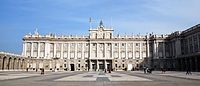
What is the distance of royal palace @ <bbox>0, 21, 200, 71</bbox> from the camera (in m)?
107

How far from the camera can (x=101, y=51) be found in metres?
112

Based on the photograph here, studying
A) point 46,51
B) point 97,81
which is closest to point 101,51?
point 46,51

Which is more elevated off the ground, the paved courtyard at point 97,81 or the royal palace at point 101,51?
the royal palace at point 101,51

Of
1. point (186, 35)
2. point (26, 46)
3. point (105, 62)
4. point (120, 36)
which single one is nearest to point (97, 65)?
point (105, 62)

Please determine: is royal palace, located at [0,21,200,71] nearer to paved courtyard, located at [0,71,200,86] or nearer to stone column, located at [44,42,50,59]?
stone column, located at [44,42,50,59]

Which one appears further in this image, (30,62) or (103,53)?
(103,53)

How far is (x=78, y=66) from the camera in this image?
4304 inches

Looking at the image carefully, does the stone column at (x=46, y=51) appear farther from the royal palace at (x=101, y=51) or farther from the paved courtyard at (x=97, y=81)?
the paved courtyard at (x=97, y=81)

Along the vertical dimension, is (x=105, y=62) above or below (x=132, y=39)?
below

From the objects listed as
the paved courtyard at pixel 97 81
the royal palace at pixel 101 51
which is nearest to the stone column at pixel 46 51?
the royal palace at pixel 101 51

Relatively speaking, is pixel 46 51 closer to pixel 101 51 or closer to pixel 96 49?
pixel 96 49

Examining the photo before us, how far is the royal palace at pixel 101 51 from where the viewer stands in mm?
107125

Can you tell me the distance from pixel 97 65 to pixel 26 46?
30.4 m

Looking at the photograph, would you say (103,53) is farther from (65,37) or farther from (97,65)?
(65,37)
